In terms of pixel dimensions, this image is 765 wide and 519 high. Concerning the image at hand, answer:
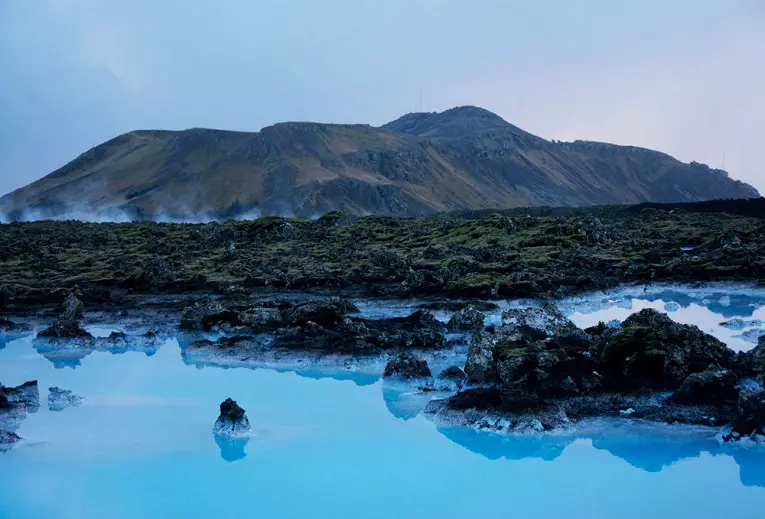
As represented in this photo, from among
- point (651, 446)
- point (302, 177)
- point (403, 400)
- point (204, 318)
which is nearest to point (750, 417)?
point (651, 446)

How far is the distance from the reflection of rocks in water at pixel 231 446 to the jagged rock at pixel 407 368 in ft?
13.0

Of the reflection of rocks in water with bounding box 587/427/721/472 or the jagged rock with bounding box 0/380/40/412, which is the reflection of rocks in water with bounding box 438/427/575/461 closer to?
the reflection of rocks in water with bounding box 587/427/721/472

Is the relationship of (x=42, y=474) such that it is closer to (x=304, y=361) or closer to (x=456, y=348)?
(x=304, y=361)

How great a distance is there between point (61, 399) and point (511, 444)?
925cm

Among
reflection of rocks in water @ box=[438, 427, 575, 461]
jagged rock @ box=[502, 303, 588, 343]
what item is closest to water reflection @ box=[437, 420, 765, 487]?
reflection of rocks in water @ box=[438, 427, 575, 461]

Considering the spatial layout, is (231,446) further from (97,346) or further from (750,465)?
(97,346)

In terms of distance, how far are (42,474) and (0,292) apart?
1695 cm

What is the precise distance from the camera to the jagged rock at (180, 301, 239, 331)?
21.3 meters

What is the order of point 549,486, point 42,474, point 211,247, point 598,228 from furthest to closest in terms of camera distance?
1. point 211,247
2. point 598,228
3. point 42,474
4. point 549,486

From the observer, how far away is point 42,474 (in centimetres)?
1116

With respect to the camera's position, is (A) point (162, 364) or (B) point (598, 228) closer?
(A) point (162, 364)

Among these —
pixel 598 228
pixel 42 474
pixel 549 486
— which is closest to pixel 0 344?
pixel 42 474

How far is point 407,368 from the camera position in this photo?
15273mm

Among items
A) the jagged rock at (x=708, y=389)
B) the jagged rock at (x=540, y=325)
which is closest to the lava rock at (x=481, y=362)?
the jagged rock at (x=540, y=325)
